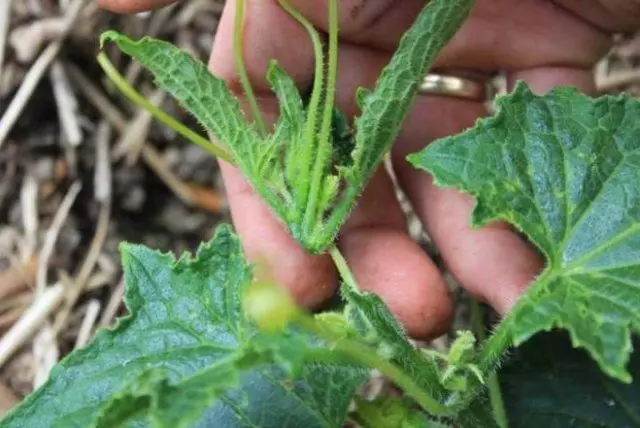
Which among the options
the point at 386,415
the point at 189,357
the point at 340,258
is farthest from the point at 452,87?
the point at 189,357

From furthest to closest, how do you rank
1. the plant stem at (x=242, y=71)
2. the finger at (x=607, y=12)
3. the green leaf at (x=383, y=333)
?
the finger at (x=607, y=12), the plant stem at (x=242, y=71), the green leaf at (x=383, y=333)

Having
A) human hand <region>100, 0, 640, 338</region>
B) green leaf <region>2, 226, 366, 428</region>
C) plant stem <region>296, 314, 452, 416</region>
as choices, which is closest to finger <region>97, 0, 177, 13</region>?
human hand <region>100, 0, 640, 338</region>

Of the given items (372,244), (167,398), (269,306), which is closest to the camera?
(269,306)

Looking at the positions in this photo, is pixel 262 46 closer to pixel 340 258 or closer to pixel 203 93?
pixel 203 93

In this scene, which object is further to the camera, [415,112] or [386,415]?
[415,112]

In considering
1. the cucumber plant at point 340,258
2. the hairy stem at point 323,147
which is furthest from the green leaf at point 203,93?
the hairy stem at point 323,147

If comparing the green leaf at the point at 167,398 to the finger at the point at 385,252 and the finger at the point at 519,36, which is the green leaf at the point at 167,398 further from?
the finger at the point at 519,36
